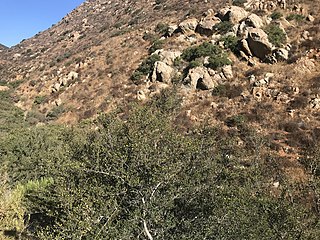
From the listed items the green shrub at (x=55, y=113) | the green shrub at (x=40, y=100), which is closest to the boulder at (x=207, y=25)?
the green shrub at (x=55, y=113)


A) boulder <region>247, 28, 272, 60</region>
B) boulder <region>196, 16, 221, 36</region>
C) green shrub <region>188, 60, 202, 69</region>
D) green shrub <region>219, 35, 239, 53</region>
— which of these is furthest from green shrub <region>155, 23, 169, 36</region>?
boulder <region>247, 28, 272, 60</region>

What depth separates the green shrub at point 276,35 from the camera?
35.3 m

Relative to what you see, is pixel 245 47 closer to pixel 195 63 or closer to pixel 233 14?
pixel 195 63

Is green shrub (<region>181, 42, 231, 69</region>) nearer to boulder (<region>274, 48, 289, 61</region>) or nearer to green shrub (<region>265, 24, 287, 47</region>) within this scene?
boulder (<region>274, 48, 289, 61</region>)

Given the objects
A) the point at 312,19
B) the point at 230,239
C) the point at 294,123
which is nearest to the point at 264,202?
the point at 230,239

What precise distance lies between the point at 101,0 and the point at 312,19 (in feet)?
252

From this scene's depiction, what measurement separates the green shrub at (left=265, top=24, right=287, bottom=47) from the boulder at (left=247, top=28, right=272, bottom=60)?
0.81 metres

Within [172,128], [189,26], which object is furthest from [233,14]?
[172,128]

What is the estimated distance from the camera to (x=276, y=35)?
118 ft

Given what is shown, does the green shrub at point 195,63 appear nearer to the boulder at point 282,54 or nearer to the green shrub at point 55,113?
the boulder at point 282,54

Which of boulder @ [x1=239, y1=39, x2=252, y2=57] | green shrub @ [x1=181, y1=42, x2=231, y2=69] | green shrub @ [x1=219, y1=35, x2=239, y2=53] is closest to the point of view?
green shrub @ [x1=181, y1=42, x2=231, y2=69]

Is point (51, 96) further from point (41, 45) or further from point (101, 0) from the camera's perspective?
point (101, 0)

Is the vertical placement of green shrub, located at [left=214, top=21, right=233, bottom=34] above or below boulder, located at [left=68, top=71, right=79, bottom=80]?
below

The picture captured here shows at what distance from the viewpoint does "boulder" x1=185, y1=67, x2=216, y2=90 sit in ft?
114
